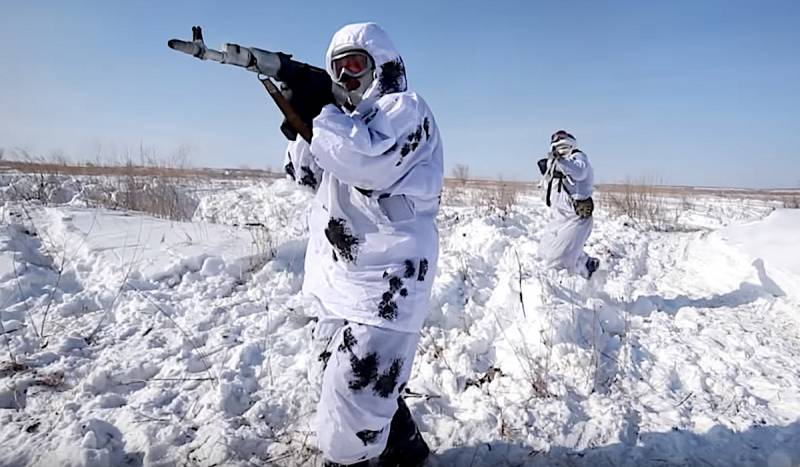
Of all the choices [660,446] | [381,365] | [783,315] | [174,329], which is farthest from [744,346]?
[174,329]

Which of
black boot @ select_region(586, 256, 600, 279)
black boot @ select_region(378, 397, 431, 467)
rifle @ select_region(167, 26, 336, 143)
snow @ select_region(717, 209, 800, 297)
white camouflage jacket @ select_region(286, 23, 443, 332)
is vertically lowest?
black boot @ select_region(378, 397, 431, 467)

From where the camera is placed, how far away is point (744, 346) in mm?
3189

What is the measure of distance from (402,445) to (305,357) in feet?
3.71

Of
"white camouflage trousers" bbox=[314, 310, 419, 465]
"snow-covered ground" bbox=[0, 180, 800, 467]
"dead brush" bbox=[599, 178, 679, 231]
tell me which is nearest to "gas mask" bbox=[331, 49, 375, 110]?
"white camouflage trousers" bbox=[314, 310, 419, 465]

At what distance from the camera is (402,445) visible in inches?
77.0

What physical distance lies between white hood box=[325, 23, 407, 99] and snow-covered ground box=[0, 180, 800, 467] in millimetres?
1262

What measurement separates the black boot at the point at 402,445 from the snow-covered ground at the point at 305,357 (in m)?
0.15

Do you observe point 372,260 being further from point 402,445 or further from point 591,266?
point 591,266

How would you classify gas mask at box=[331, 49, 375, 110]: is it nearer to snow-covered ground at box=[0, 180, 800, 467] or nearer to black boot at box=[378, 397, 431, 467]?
snow-covered ground at box=[0, 180, 800, 467]

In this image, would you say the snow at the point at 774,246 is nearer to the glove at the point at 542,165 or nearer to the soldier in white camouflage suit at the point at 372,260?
the glove at the point at 542,165

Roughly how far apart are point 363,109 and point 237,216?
8106 mm

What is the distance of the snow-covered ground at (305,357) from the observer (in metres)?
2.14

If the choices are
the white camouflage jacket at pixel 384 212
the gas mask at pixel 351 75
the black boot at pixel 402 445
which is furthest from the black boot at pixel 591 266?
the gas mask at pixel 351 75

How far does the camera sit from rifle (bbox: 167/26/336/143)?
1.63 m
